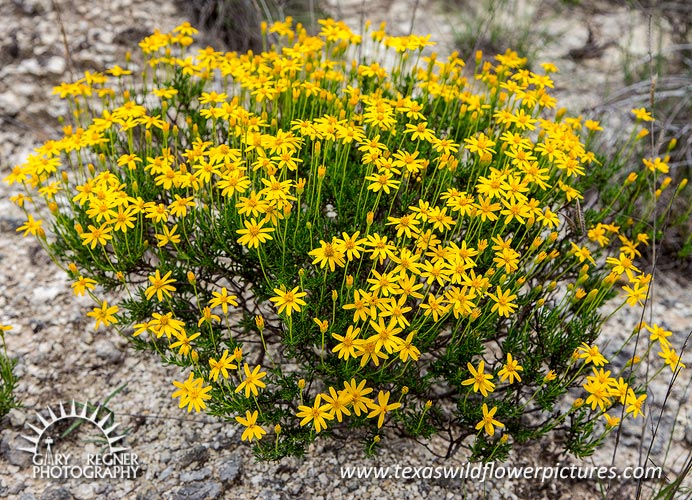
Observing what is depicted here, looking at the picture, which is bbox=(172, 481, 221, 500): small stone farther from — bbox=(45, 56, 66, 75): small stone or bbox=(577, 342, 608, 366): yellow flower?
bbox=(45, 56, 66, 75): small stone

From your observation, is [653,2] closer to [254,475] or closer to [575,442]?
[575,442]

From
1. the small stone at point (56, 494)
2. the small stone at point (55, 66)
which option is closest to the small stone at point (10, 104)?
the small stone at point (55, 66)

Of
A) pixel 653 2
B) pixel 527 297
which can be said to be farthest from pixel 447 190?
pixel 653 2

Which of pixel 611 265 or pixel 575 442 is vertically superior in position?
pixel 611 265

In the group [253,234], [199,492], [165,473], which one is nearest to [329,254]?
[253,234]

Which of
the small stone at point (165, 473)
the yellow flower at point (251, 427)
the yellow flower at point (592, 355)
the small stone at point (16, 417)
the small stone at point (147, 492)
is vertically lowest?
the small stone at point (147, 492)

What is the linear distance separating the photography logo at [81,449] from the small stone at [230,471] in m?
0.48

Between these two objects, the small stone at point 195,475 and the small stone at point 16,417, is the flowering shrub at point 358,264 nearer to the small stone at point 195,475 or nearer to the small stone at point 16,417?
the small stone at point 195,475

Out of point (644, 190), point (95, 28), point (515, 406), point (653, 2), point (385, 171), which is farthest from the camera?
point (653, 2)

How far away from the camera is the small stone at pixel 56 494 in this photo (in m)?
3.02

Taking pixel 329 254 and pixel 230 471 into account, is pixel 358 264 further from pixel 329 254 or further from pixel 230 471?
pixel 230 471

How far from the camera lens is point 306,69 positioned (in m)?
3.64

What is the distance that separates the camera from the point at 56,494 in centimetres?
303

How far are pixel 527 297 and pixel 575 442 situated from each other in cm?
73
